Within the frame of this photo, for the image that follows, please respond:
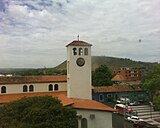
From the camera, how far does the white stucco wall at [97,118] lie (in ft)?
93.2

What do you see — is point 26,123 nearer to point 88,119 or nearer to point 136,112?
point 88,119

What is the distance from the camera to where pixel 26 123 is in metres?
23.6

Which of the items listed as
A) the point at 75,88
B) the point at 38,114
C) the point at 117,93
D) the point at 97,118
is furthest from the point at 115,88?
the point at 38,114

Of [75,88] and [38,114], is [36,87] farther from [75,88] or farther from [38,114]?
[38,114]

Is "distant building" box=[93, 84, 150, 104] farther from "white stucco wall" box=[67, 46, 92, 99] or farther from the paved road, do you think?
"white stucco wall" box=[67, 46, 92, 99]

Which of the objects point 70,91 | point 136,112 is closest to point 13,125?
point 70,91

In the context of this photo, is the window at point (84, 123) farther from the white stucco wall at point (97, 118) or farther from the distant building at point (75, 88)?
the white stucco wall at point (97, 118)

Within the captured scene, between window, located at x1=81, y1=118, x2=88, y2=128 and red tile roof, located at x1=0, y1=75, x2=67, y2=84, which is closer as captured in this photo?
window, located at x1=81, y1=118, x2=88, y2=128

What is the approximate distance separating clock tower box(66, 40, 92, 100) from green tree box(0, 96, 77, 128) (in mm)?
9783

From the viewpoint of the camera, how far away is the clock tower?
114ft

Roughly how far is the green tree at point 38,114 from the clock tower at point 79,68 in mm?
9783

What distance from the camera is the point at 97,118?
28.9 m

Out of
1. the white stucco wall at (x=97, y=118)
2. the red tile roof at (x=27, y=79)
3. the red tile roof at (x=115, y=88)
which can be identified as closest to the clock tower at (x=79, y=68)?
the red tile roof at (x=27, y=79)

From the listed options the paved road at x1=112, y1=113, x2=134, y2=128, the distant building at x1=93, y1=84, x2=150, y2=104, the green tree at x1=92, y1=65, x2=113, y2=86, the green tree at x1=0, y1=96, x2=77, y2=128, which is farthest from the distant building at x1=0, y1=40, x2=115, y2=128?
the green tree at x1=92, y1=65, x2=113, y2=86
